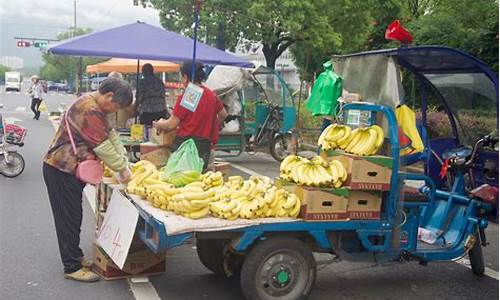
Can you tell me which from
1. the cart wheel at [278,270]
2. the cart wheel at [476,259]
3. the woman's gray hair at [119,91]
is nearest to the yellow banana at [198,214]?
the cart wheel at [278,270]

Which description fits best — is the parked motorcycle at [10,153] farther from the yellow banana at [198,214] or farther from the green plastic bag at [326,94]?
the yellow banana at [198,214]

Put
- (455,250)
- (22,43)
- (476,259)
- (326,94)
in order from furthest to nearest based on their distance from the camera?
(22,43) → (476,259) → (326,94) → (455,250)

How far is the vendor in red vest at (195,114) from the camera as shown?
6.07 m

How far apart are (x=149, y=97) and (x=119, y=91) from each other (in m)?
6.16

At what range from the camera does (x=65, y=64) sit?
233ft

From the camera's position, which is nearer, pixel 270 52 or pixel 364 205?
pixel 364 205

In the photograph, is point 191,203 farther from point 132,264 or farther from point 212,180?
point 132,264

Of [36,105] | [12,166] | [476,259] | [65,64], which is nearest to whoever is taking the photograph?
[476,259]

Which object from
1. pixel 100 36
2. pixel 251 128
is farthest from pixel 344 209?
pixel 251 128

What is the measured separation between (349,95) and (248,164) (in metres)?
7.57

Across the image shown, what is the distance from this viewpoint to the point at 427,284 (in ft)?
17.1

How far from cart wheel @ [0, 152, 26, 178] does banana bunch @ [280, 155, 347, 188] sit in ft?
21.8

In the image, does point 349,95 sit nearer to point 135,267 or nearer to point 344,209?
point 344,209

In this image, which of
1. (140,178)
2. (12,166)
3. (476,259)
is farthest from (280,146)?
(140,178)
